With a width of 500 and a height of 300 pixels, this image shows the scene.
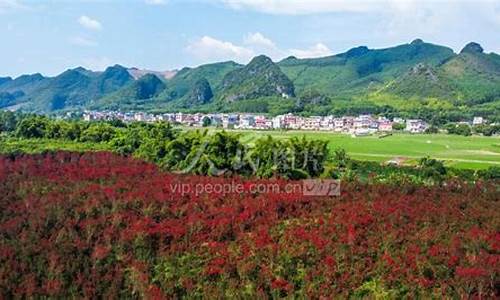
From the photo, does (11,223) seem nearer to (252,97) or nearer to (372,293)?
(372,293)

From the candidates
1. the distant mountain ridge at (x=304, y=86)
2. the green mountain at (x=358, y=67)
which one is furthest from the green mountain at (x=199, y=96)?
the green mountain at (x=358, y=67)

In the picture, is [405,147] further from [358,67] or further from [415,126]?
[358,67]

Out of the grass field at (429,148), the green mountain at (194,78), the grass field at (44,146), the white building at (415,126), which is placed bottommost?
the grass field at (429,148)

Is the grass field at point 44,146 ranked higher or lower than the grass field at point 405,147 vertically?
higher

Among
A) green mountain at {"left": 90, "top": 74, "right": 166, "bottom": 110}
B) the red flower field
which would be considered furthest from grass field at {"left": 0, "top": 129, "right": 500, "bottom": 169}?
green mountain at {"left": 90, "top": 74, "right": 166, "bottom": 110}

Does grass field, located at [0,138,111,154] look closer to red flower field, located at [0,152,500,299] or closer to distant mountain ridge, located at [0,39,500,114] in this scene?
red flower field, located at [0,152,500,299]

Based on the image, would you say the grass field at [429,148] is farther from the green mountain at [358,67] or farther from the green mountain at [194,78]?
the green mountain at [194,78]

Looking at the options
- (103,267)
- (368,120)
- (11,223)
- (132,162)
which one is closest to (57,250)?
(103,267)
